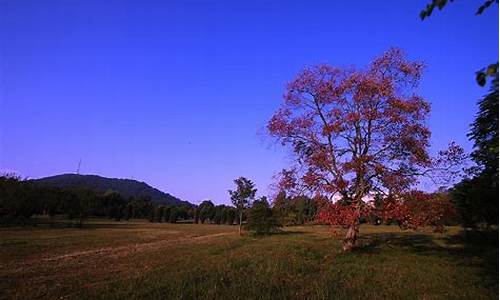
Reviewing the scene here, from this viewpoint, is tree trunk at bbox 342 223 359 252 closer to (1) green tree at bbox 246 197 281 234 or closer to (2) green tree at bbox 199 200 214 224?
(1) green tree at bbox 246 197 281 234

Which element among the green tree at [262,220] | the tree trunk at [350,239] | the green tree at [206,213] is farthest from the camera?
the green tree at [206,213]

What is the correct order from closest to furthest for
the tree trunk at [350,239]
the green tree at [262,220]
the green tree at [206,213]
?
the tree trunk at [350,239], the green tree at [262,220], the green tree at [206,213]

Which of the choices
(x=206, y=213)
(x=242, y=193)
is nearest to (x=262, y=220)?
(x=242, y=193)

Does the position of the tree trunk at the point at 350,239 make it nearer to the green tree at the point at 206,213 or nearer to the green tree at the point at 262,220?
the green tree at the point at 262,220

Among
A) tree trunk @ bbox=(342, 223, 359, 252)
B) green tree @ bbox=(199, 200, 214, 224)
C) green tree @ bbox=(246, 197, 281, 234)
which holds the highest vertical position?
green tree @ bbox=(199, 200, 214, 224)

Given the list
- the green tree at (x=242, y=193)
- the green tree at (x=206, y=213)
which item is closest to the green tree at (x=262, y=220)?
the green tree at (x=242, y=193)

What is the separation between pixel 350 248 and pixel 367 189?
11.9ft

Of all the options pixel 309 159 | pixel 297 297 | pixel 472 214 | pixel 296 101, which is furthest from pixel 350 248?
pixel 472 214

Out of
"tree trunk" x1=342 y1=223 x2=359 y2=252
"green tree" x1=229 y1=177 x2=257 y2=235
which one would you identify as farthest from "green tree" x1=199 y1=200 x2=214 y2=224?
"tree trunk" x1=342 y1=223 x2=359 y2=252

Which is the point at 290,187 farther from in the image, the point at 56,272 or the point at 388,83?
the point at 56,272

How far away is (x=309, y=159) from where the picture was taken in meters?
24.9

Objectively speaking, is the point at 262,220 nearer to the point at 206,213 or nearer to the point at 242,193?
the point at 242,193

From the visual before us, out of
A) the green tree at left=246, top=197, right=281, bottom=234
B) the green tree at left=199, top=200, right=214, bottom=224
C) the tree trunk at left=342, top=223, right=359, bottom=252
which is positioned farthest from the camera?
the green tree at left=199, top=200, right=214, bottom=224

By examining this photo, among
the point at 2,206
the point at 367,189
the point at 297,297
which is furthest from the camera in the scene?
the point at 2,206
